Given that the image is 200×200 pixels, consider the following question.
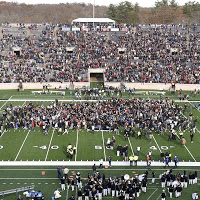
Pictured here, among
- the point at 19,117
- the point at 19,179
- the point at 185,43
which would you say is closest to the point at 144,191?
the point at 19,179

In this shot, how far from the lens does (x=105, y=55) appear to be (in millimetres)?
48125

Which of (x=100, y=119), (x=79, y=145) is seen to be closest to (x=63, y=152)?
(x=79, y=145)

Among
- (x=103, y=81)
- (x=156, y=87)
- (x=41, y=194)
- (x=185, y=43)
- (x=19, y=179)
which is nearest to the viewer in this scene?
(x=41, y=194)

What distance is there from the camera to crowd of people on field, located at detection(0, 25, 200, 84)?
139ft

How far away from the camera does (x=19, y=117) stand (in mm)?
27547

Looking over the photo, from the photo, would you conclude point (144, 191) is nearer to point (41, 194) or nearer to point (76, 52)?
point (41, 194)

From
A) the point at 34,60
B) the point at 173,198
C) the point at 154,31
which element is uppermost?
the point at 154,31

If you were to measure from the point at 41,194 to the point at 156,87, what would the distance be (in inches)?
1078

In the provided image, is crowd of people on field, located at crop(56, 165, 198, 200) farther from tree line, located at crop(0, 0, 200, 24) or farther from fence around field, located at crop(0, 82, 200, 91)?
tree line, located at crop(0, 0, 200, 24)

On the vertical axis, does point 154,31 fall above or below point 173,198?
above

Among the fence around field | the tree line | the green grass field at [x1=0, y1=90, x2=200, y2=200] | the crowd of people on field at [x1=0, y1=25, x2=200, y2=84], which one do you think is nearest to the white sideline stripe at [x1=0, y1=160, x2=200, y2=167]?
the green grass field at [x1=0, y1=90, x2=200, y2=200]

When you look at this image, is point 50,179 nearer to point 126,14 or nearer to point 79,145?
point 79,145

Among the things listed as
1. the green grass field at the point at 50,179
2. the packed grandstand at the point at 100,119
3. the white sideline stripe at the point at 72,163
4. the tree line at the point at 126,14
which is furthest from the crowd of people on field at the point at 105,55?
the tree line at the point at 126,14

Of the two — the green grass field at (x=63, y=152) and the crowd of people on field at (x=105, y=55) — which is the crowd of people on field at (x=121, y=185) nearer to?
the green grass field at (x=63, y=152)
